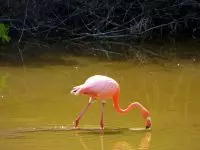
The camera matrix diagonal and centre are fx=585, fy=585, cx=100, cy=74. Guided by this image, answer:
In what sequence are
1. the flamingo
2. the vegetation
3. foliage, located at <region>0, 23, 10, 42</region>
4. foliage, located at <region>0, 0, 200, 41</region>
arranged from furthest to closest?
1. foliage, located at <region>0, 0, 200, 41</region>
2. the vegetation
3. foliage, located at <region>0, 23, 10, 42</region>
4. the flamingo

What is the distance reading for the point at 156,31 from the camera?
41.3ft

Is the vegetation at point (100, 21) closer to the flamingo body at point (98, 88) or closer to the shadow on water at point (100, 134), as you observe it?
the flamingo body at point (98, 88)

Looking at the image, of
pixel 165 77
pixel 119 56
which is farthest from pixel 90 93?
pixel 119 56

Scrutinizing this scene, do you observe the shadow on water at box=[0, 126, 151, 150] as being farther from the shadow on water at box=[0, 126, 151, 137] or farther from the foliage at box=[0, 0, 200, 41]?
the foliage at box=[0, 0, 200, 41]

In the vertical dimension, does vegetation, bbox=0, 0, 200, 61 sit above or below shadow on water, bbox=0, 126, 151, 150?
above

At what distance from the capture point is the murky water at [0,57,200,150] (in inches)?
236

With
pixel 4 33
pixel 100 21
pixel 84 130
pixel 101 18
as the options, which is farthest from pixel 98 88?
pixel 101 18

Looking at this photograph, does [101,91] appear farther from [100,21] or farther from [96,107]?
[100,21]

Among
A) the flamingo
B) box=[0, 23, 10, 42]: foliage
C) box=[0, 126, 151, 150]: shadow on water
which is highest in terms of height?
box=[0, 23, 10, 42]: foliage

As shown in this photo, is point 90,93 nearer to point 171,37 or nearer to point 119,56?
point 119,56

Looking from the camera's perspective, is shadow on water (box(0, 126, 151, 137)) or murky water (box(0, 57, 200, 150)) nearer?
murky water (box(0, 57, 200, 150))

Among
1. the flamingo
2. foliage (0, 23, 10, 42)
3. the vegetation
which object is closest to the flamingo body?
the flamingo

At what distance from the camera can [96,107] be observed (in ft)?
24.0

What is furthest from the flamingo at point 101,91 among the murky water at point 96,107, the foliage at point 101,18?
the foliage at point 101,18
